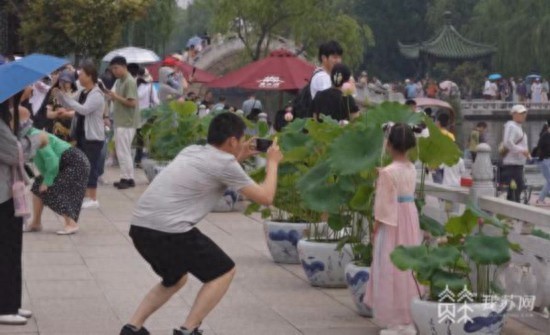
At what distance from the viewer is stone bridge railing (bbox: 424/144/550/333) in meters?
8.88

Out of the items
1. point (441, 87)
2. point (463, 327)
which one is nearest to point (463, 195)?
point (463, 327)

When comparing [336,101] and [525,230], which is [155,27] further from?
[525,230]

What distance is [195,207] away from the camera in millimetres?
8047

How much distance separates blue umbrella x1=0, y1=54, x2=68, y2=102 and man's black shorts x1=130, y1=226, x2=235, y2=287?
1.56m

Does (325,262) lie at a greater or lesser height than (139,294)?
greater

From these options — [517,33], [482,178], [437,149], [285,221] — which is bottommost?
[285,221]

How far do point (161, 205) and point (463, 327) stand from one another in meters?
1.91

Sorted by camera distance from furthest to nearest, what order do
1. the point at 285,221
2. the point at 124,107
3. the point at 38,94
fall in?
the point at 38,94 → the point at 124,107 → the point at 285,221

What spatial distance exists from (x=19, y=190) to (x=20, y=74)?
0.77 metres

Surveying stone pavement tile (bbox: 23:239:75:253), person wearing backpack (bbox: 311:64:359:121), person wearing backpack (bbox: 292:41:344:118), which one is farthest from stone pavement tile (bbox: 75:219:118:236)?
person wearing backpack (bbox: 311:64:359:121)

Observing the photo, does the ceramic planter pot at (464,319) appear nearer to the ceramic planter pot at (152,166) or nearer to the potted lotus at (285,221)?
the potted lotus at (285,221)

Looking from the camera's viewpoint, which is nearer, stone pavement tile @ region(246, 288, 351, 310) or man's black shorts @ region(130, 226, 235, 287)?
man's black shorts @ region(130, 226, 235, 287)

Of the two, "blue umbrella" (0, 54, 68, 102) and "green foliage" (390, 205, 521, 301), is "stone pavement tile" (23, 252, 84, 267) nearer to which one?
"blue umbrella" (0, 54, 68, 102)

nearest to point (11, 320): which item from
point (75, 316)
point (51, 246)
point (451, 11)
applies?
point (75, 316)
